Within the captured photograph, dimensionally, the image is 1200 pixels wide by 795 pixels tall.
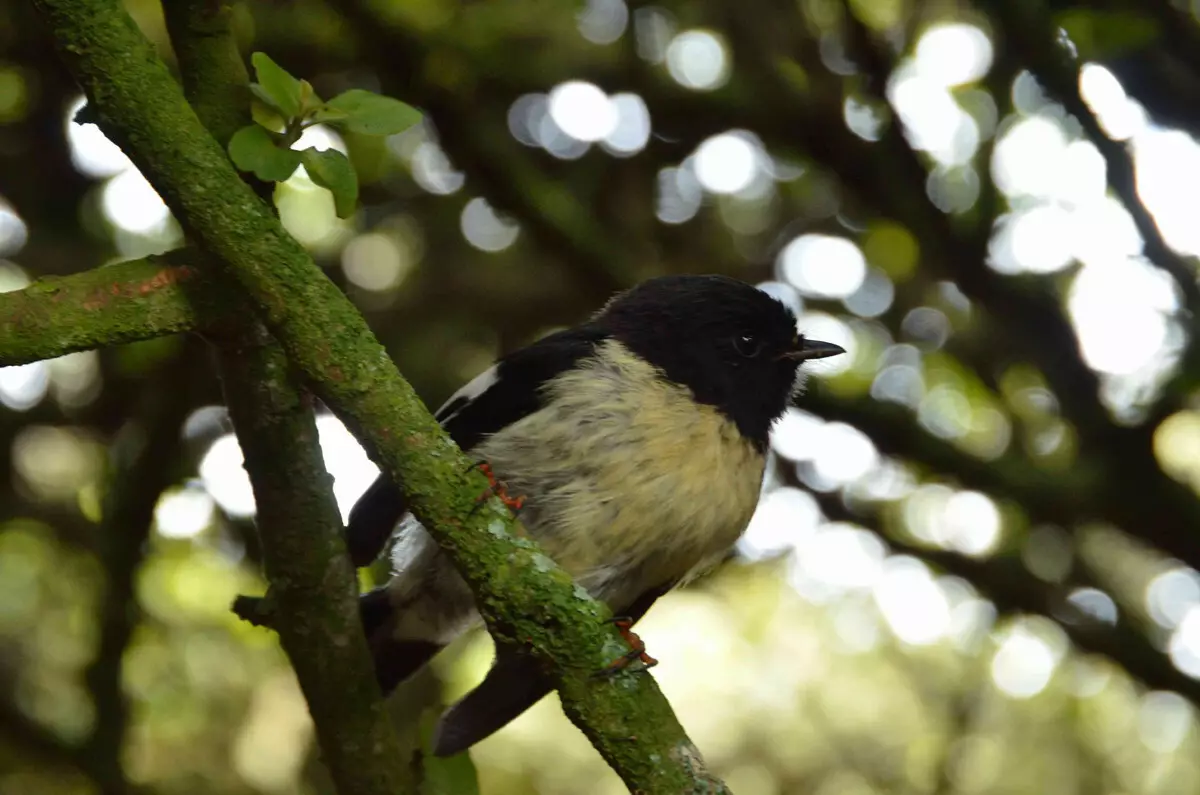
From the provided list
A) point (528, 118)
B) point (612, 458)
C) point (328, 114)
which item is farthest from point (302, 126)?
point (528, 118)

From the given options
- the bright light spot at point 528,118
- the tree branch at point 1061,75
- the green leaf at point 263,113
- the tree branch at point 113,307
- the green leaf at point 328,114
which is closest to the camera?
the tree branch at point 113,307

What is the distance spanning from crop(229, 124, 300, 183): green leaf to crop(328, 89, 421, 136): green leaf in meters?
0.10

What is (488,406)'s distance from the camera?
3426mm

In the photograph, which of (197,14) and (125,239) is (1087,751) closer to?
(125,239)

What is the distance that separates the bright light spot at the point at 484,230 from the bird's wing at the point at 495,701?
6.05ft

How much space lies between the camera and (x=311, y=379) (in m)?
2.10

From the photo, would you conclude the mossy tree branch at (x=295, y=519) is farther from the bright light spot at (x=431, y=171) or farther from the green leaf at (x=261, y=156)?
the bright light spot at (x=431, y=171)

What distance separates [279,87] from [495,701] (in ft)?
5.92

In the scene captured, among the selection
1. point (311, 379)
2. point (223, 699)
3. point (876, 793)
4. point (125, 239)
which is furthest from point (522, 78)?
point (876, 793)

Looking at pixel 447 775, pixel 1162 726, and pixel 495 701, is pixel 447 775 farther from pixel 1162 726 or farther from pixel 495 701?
pixel 1162 726

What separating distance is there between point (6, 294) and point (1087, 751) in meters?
4.92

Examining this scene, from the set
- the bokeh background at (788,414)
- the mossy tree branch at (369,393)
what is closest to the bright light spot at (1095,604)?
the bokeh background at (788,414)

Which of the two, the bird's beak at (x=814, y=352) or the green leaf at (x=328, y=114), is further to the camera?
the bird's beak at (x=814, y=352)

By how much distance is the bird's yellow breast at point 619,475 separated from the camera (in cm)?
318
